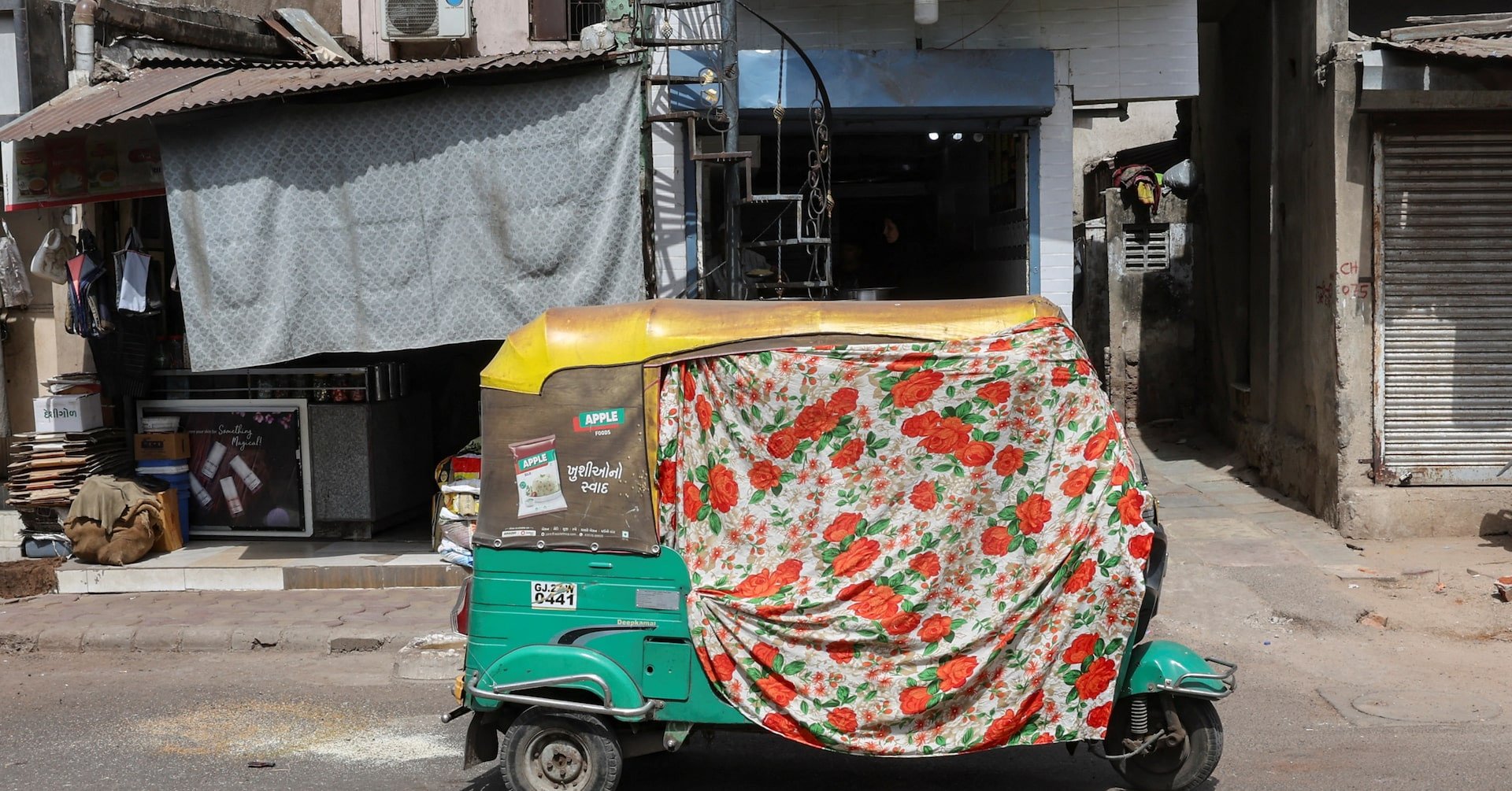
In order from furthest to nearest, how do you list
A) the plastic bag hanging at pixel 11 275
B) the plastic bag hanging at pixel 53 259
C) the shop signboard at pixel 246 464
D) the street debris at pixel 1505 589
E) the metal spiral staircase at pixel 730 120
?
the plastic bag hanging at pixel 11 275 → the shop signboard at pixel 246 464 → the plastic bag hanging at pixel 53 259 → the metal spiral staircase at pixel 730 120 → the street debris at pixel 1505 589

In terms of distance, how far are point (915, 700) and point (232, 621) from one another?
5815 millimetres

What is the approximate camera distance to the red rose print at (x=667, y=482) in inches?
198

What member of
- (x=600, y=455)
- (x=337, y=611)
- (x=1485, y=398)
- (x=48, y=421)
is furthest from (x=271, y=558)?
(x=1485, y=398)

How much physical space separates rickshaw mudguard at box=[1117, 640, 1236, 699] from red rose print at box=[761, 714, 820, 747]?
4.07 ft

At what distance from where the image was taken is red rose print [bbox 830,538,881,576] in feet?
16.0

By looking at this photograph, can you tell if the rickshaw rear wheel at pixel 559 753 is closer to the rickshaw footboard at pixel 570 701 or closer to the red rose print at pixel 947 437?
the rickshaw footboard at pixel 570 701

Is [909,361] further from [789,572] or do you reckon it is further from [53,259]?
[53,259]

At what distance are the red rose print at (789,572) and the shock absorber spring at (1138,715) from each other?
143cm

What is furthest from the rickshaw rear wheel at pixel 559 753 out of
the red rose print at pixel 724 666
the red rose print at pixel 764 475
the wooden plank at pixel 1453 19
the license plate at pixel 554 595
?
the wooden plank at pixel 1453 19

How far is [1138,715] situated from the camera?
5016 mm

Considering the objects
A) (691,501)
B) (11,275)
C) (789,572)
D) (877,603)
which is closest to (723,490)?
(691,501)

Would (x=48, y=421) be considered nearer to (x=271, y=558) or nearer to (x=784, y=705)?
(x=271, y=558)

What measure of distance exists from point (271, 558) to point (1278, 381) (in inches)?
345

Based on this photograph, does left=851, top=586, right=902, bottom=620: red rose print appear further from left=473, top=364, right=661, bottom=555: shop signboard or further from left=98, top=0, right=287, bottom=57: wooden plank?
left=98, top=0, right=287, bottom=57: wooden plank
